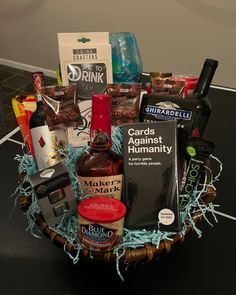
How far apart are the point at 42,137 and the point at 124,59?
315 millimetres

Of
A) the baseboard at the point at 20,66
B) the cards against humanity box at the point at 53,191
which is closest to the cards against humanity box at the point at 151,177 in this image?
the cards against humanity box at the point at 53,191

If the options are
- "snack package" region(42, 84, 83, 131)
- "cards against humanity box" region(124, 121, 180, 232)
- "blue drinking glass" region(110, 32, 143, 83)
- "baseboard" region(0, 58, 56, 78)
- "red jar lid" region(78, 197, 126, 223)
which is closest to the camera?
"red jar lid" region(78, 197, 126, 223)

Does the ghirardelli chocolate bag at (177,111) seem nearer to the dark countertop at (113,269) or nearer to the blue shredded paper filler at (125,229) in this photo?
the blue shredded paper filler at (125,229)

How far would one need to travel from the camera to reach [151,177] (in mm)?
676

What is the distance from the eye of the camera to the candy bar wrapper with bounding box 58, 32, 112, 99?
2.67 ft

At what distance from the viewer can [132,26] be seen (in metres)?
2.33

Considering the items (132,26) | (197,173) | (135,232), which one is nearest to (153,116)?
Result: (197,173)

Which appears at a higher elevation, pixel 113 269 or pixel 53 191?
pixel 53 191

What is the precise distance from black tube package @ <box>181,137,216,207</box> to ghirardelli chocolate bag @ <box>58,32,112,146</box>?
0.25m

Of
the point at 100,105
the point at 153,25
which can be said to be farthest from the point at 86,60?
the point at 153,25

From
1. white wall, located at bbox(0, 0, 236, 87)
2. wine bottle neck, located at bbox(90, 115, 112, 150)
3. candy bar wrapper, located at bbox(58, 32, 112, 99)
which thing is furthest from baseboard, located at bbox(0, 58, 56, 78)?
wine bottle neck, located at bbox(90, 115, 112, 150)

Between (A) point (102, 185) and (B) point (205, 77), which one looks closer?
(A) point (102, 185)

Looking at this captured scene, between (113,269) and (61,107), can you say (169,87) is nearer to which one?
(61,107)

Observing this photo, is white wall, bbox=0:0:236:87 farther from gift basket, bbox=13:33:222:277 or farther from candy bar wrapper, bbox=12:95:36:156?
candy bar wrapper, bbox=12:95:36:156
